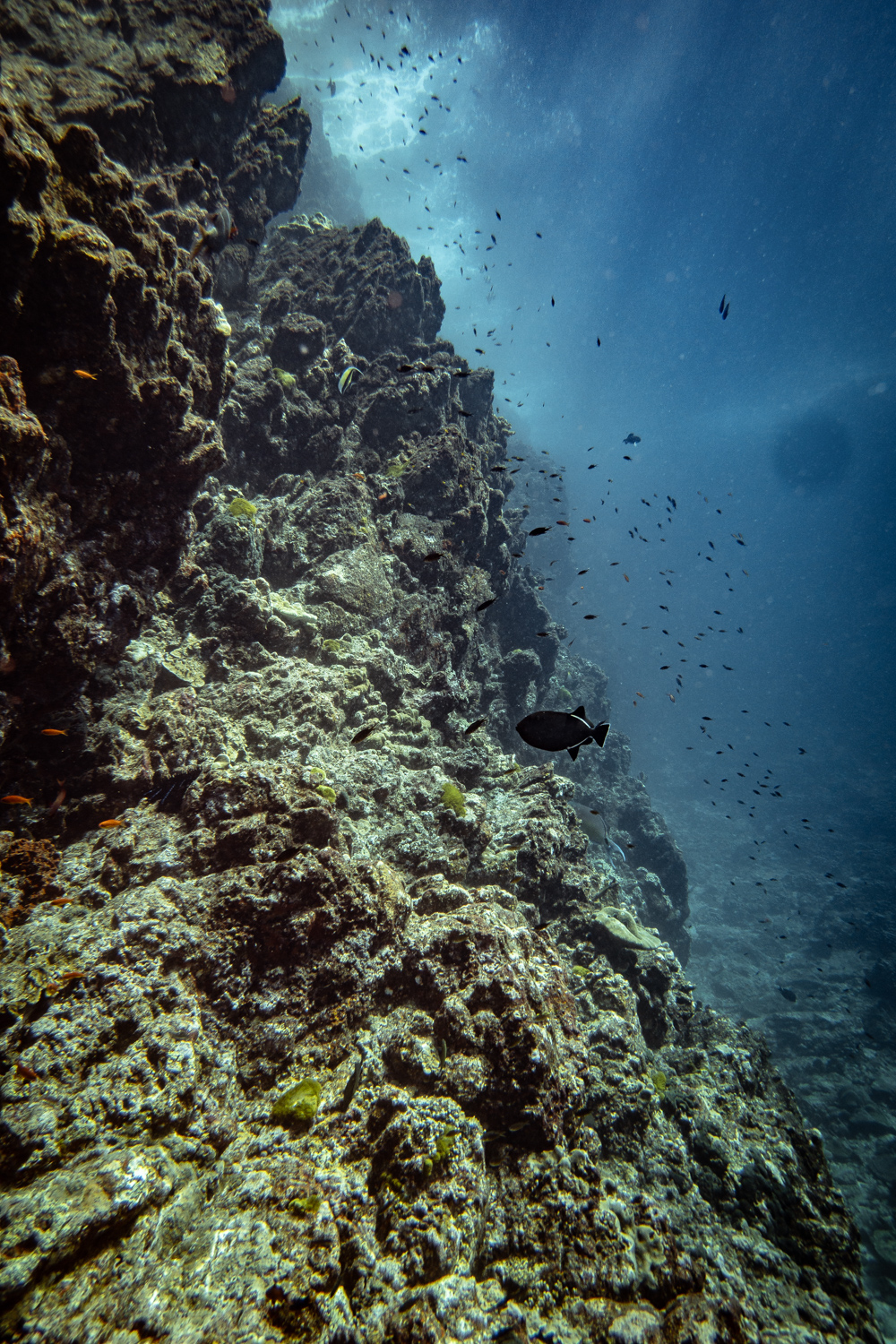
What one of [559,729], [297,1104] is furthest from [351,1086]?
[559,729]

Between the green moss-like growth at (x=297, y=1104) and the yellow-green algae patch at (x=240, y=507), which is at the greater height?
the yellow-green algae patch at (x=240, y=507)

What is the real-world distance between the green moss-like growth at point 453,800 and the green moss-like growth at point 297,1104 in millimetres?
3419

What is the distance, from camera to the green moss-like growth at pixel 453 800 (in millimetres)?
6334

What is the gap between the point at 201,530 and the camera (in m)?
7.47

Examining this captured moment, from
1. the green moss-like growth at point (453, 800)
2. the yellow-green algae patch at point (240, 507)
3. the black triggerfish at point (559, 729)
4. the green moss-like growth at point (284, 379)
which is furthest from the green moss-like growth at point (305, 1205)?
the green moss-like growth at point (284, 379)

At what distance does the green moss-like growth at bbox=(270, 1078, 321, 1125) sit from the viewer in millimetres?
3004

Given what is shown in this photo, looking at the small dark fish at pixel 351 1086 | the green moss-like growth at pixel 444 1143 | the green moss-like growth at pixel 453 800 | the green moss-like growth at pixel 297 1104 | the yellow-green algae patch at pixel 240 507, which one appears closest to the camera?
the green moss-like growth at pixel 444 1143

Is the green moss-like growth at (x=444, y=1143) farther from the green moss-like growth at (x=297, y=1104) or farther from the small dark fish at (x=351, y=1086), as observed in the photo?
the green moss-like growth at (x=297, y=1104)

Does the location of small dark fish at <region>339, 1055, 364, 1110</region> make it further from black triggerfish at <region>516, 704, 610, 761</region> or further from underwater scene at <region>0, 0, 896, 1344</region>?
black triggerfish at <region>516, 704, 610, 761</region>

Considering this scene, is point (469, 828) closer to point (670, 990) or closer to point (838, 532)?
point (670, 990)

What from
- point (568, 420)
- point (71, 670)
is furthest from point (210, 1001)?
point (568, 420)

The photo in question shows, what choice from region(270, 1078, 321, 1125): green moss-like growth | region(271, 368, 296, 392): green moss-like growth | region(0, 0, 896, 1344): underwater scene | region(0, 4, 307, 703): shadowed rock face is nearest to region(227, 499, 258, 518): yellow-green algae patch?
region(0, 0, 896, 1344): underwater scene

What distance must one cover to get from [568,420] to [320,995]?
100m

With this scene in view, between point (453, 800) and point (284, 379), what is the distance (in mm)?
9935
